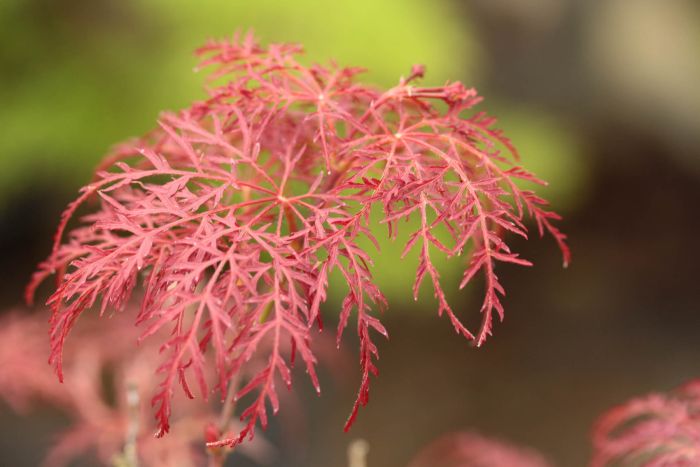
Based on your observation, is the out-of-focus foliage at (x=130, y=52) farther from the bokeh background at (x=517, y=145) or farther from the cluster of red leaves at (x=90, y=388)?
the cluster of red leaves at (x=90, y=388)

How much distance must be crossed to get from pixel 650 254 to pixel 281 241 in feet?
11.7

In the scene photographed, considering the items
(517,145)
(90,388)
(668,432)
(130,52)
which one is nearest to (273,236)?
(668,432)

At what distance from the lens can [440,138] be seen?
1.96 ft

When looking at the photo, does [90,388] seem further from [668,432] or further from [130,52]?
[130,52]

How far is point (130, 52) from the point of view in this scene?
2.33 meters

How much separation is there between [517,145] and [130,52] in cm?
137

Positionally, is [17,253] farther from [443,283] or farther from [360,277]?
[360,277]

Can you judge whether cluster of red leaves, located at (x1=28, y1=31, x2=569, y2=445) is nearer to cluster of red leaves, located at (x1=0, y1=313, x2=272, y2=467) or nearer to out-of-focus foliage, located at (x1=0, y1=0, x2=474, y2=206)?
cluster of red leaves, located at (x1=0, y1=313, x2=272, y2=467)

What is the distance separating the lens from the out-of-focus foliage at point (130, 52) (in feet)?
7.21

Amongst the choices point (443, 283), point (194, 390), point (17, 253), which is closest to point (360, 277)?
point (194, 390)

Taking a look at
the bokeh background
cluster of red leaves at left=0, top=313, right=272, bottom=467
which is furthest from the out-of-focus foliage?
cluster of red leaves at left=0, top=313, right=272, bottom=467

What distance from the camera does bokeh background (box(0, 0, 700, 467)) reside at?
2.27m

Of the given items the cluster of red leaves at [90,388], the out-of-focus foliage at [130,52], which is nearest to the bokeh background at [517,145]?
the out-of-focus foliage at [130,52]

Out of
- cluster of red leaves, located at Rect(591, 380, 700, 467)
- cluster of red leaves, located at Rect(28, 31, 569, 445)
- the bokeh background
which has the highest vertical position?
cluster of red leaves, located at Rect(28, 31, 569, 445)
